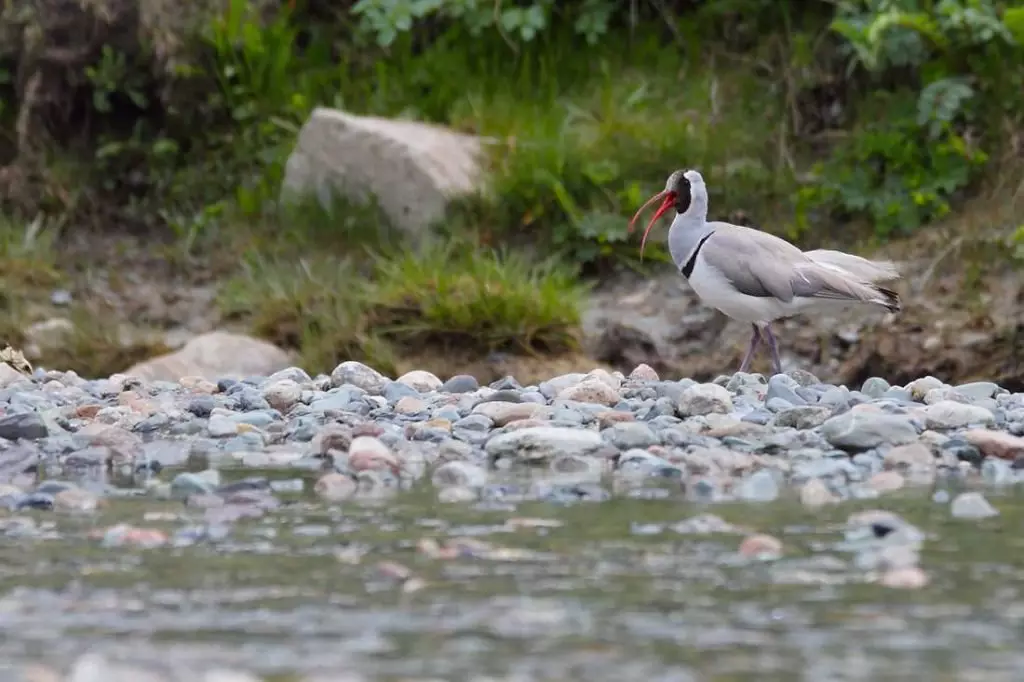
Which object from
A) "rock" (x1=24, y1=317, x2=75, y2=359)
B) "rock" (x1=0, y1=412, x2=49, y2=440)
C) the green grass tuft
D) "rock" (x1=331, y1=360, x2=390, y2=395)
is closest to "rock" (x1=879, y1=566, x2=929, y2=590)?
"rock" (x1=0, y1=412, x2=49, y2=440)

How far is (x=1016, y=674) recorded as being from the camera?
2975 mm

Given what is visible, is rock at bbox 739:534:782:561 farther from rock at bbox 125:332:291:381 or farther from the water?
rock at bbox 125:332:291:381

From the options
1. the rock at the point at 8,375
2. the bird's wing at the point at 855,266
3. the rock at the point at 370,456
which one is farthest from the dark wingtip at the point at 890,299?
the rock at the point at 8,375

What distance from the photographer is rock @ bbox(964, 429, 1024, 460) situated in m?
5.32

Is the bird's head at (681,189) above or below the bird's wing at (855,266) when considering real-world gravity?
above

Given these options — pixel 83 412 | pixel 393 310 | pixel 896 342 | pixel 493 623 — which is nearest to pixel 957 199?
pixel 896 342

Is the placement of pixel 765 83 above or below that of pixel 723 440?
above

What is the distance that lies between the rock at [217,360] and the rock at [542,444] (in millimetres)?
3347

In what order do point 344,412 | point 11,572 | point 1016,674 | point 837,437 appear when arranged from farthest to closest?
point 344,412
point 837,437
point 11,572
point 1016,674

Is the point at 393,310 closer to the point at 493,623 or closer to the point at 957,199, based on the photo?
the point at 957,199

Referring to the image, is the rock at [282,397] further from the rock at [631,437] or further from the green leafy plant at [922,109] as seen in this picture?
the green leafy plant at [922,109]

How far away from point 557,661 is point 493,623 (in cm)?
31

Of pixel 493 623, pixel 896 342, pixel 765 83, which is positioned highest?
pixel 765 83

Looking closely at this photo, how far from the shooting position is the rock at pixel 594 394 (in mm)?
6402
